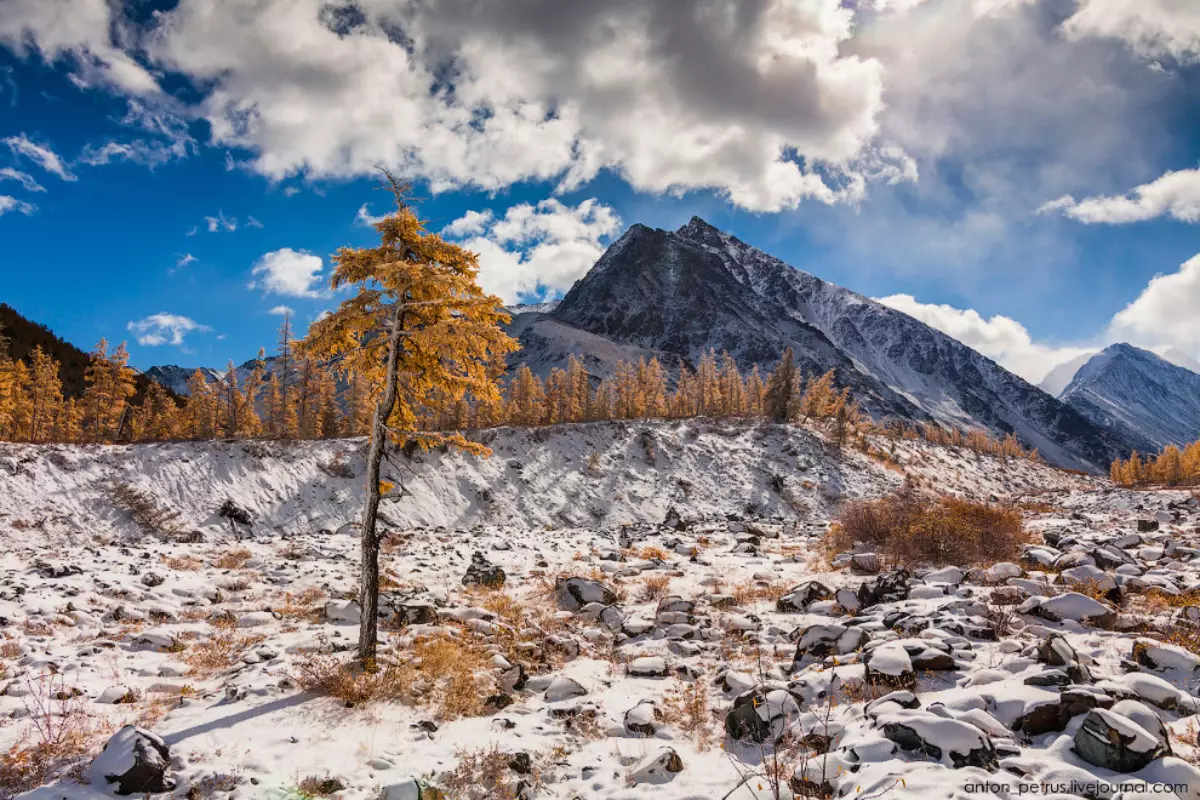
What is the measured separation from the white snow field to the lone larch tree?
9.84ft

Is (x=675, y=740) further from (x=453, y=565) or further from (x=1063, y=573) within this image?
(x=453, y=565)

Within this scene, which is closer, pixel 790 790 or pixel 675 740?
pixel 790 790

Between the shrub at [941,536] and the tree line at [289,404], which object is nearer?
the shrub at [941,536]

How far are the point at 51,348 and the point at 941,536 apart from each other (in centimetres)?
15187

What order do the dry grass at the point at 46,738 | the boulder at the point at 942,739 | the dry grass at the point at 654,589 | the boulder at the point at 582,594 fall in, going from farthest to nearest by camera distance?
the dry grass at the point at 654,589 → the boulder at the point at 582,594 → the dry grass at the point at 46,738 → the boulder at the point at 942,739

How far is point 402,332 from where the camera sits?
37.1 ft

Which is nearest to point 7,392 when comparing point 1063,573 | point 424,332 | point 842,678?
point 424,332

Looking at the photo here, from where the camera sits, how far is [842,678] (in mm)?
8391

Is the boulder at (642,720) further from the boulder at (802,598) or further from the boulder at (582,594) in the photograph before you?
the boulder at (582,594)

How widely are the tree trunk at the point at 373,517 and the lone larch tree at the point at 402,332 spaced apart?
0.02 meters

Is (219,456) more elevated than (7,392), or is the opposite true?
(7,392)

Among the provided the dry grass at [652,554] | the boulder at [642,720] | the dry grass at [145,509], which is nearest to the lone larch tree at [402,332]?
the boulder at [642,720]

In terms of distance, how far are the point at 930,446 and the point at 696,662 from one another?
103m

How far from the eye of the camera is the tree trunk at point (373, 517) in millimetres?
10750
